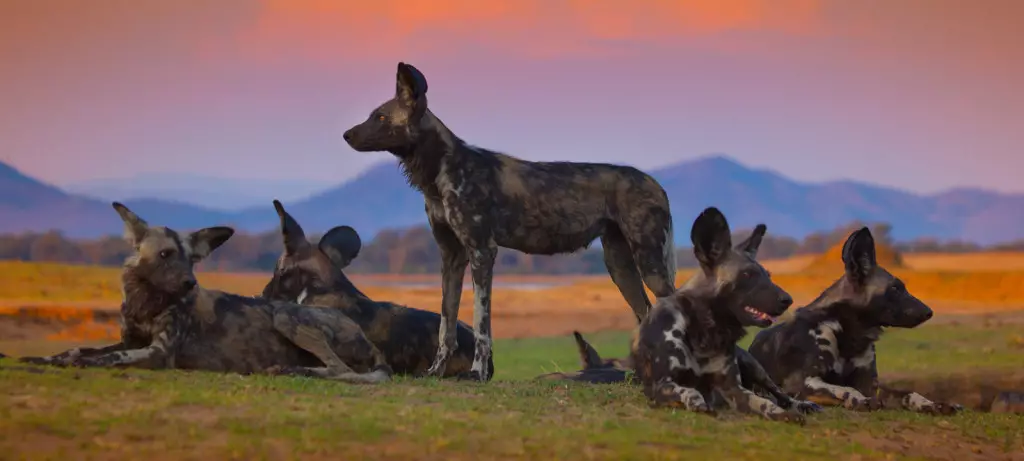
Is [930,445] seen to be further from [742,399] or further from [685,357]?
[685,357]

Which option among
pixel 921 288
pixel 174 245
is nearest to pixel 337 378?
pixel 174 245

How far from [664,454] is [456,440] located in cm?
119

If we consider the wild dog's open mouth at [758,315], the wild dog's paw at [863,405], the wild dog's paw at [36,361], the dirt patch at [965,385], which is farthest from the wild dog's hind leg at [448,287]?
the dirt patch at [965,385]

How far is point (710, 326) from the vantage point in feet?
29.5

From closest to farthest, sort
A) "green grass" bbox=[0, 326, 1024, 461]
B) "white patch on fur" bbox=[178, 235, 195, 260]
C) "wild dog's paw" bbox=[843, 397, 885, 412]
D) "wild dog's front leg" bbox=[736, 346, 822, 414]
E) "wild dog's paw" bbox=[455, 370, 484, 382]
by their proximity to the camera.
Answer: "green grass" bbox=[0, 326, 1024, 461] < "wild dog's front leg" bbox=[736, 346, 822, 414] < "wild dog's paw" bbox=[843, 397, 885, 412] < "white patch on fur" bbox=[178, 235, 195, 260] < "wild dog's paw" bbox=[455, 370, 484, 382]

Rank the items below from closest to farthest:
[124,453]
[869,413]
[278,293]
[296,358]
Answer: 1. [124,453]
2. [869,413]
3. [296,358]
4. [278,293]

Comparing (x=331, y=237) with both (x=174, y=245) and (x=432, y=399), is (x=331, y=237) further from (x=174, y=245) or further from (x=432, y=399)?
(x=432, y=399)

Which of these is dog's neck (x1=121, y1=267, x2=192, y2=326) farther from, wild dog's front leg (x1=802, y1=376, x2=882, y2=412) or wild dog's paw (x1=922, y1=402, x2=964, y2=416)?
wild dog's paw (x1=922, y1=402, x2=964, y2=416)

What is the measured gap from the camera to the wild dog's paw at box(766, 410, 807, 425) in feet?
28.0

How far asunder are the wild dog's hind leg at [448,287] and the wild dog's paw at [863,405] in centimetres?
378

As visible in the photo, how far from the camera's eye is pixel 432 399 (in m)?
8.90

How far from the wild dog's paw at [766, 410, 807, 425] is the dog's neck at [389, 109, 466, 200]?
437 cm

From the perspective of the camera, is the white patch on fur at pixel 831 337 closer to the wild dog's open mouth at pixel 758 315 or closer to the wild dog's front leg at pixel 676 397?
the wild dog's open mouth at pixel 758 315

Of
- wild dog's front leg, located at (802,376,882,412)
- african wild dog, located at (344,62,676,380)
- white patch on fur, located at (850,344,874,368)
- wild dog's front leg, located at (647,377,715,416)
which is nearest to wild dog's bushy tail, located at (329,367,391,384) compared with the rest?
african wild dog, located at (344,62,676,380)
